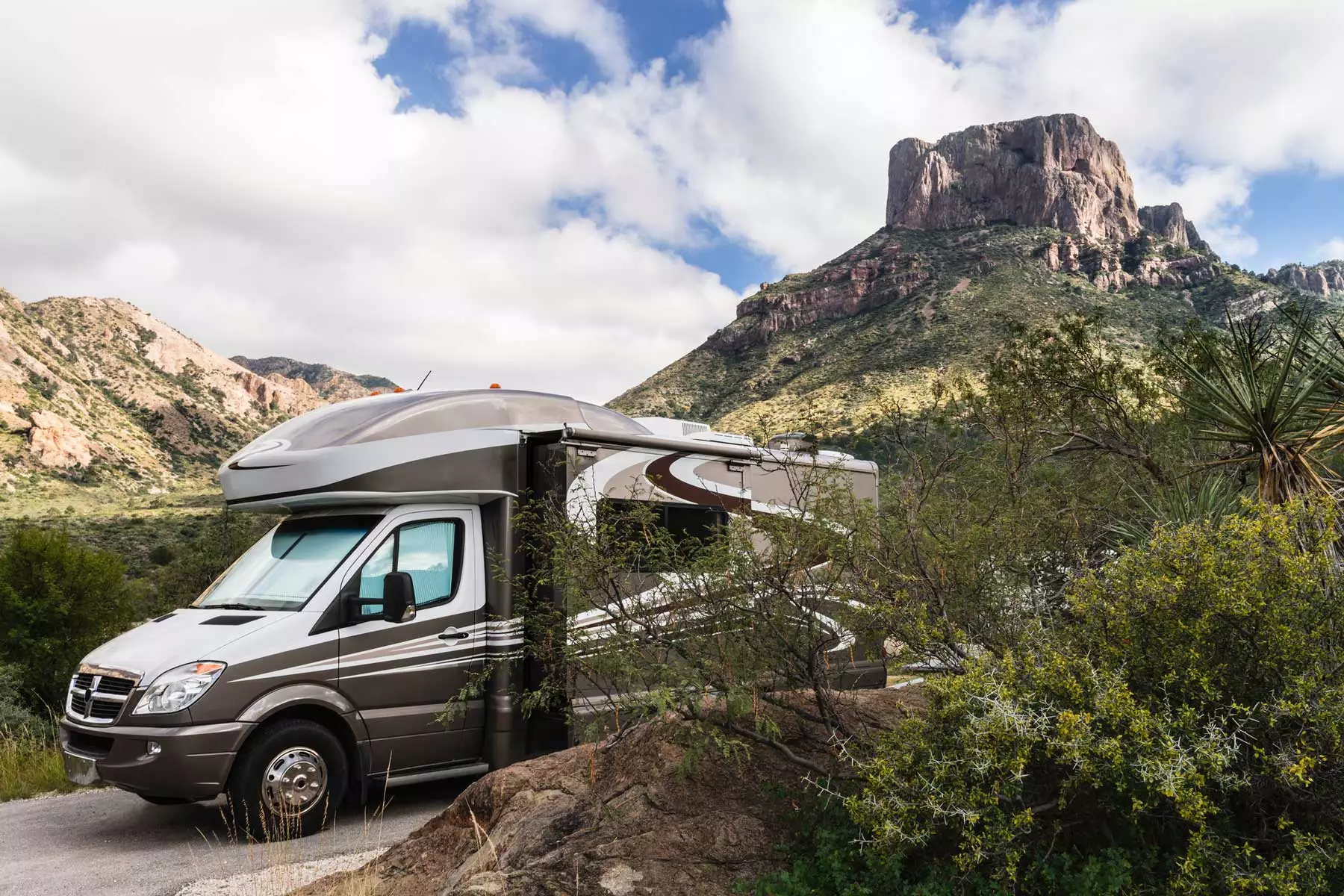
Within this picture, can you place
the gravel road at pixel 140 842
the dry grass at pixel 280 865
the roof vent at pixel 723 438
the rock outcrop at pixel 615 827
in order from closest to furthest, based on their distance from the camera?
the rock outcrop at pixel 615 827 < the dry grass at pixel 280 865 < the gravel road at pixel 140 842 < the roof vent at pixel 723 438

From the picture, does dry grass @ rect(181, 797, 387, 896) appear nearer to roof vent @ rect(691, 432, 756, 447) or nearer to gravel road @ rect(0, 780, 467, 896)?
gravel road @ rect(0, 780, 467, 896)

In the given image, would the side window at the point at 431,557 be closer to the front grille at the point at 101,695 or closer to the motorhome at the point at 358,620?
the motorhome at the point at 358,620

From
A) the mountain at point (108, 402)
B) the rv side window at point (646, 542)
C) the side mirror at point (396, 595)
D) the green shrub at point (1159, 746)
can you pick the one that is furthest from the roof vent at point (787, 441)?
the mountain at point (108, 402)

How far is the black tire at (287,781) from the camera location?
604 centimetres

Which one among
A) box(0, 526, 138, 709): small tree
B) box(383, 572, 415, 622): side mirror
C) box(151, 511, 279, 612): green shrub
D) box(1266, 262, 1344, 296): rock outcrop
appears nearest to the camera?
box(383, 572, 415, 622): side mirror

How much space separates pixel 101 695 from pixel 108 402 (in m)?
67.9

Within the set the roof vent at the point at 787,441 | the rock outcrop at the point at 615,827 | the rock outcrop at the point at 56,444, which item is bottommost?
the rock outcrop at the point at 615,827

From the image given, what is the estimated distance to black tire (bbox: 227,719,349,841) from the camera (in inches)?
238

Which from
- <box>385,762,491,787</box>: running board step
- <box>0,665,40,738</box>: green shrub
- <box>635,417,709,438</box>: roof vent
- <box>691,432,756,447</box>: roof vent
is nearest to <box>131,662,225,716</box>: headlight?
<box>385,762,491,787</box>: running board step

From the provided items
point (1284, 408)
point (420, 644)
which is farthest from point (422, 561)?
point (1284, 408)

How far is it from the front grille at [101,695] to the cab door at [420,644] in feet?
4.37

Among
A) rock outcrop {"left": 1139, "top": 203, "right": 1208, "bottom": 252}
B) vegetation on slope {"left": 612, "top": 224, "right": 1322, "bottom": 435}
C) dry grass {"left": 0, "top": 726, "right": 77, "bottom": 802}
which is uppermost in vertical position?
rock outcrop {"left": 1139, "top": 203, "right": 1208, "bottom": 252}

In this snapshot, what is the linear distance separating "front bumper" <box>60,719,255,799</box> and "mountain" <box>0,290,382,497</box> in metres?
52.6

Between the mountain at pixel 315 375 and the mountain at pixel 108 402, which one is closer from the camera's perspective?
the mountain at pixel 108 402
